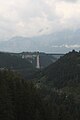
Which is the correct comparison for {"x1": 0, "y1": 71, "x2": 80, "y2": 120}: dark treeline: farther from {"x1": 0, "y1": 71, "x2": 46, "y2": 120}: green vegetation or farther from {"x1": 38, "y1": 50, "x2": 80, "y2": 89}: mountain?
{"x1": 38, "y1": 50, "x2": 80, "y2": 89}: mountain

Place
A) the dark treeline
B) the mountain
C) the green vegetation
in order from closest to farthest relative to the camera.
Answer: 1. the green vegetation
2. the dark treeline
3. the mountain

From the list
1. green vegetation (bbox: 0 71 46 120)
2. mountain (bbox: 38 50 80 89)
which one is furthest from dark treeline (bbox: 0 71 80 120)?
mountain (bbox: 38 50 80 89)

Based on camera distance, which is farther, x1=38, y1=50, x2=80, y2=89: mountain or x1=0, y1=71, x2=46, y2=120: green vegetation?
x1=38, y1=50, x2=80, y2=89: mountain

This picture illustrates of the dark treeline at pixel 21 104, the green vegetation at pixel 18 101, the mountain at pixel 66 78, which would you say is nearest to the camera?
the green vegetation at pixel 18 101

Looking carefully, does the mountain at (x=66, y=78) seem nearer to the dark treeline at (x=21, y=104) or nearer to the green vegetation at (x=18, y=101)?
the dark treeline at (x=21, y=104)

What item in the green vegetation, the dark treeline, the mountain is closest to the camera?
the green vegetation

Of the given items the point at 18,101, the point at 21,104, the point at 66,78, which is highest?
the point at 18,101

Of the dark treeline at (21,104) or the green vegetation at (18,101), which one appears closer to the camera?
the green vegetation at (18,101)

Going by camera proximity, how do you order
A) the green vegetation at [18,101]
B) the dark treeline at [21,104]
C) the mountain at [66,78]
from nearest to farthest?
the green vegetation at [18,101] < the dark treeline at [21,104] < the mountain at [66,78]

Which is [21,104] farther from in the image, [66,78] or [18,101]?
[66,78]

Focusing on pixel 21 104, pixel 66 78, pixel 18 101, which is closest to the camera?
pixel 18 101

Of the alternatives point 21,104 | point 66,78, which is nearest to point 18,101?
point 21,104

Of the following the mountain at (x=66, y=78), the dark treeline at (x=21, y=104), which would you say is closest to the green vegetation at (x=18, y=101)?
the dark treeline at (x=21, y=104)
